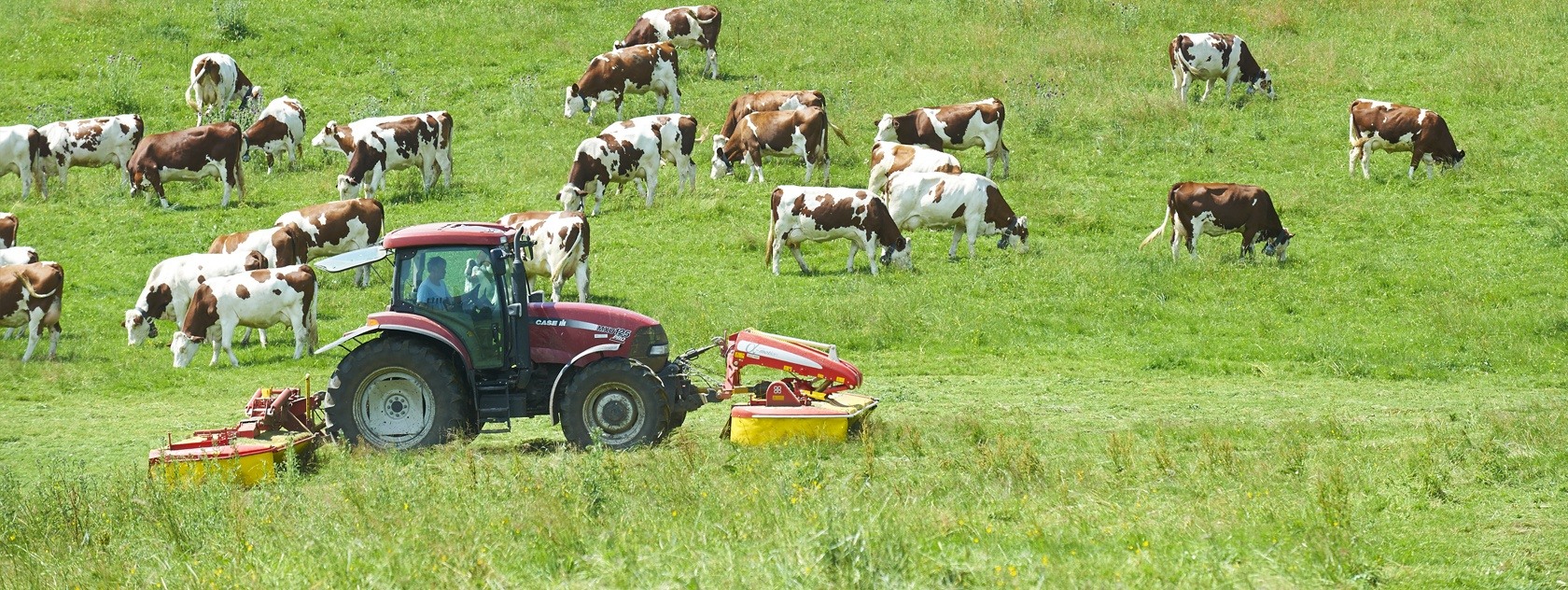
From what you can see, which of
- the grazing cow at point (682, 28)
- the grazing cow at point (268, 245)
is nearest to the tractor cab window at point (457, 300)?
the grazing cow at point (268, 245)

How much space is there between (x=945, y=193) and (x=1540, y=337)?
942cm

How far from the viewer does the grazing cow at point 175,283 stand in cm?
2065

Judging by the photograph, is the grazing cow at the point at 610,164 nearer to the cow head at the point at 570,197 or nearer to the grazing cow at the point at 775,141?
the cow head at the point at 570,197

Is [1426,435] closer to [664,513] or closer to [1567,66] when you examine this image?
[664,513]

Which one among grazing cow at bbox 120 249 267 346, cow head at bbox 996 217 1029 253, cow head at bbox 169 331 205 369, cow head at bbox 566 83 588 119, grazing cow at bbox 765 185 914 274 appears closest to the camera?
cow head at bbox 169 331 205 369

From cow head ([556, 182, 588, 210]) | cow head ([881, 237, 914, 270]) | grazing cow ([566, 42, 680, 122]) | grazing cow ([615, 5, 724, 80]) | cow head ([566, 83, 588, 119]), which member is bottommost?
cow head ([881, 237, 914, 270])

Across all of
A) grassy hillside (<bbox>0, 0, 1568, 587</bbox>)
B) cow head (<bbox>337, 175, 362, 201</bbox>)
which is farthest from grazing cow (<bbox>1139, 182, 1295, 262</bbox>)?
cow head (<bbox>337, 175, 362, 201</bbox>)

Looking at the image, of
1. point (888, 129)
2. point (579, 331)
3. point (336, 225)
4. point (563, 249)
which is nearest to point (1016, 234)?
point (888, 129)

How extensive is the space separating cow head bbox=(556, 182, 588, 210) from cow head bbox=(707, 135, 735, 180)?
3359mm

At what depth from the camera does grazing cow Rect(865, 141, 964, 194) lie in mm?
27016

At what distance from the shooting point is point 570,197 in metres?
26.4

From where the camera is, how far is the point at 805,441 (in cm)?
1305

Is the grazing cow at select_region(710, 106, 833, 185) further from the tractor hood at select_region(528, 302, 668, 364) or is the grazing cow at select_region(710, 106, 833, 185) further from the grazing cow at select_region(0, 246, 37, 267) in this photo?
the tractor hood at select_region(528, 302, 668, 364)

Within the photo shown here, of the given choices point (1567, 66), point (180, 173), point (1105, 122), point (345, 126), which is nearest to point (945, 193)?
point (1105, 122)
